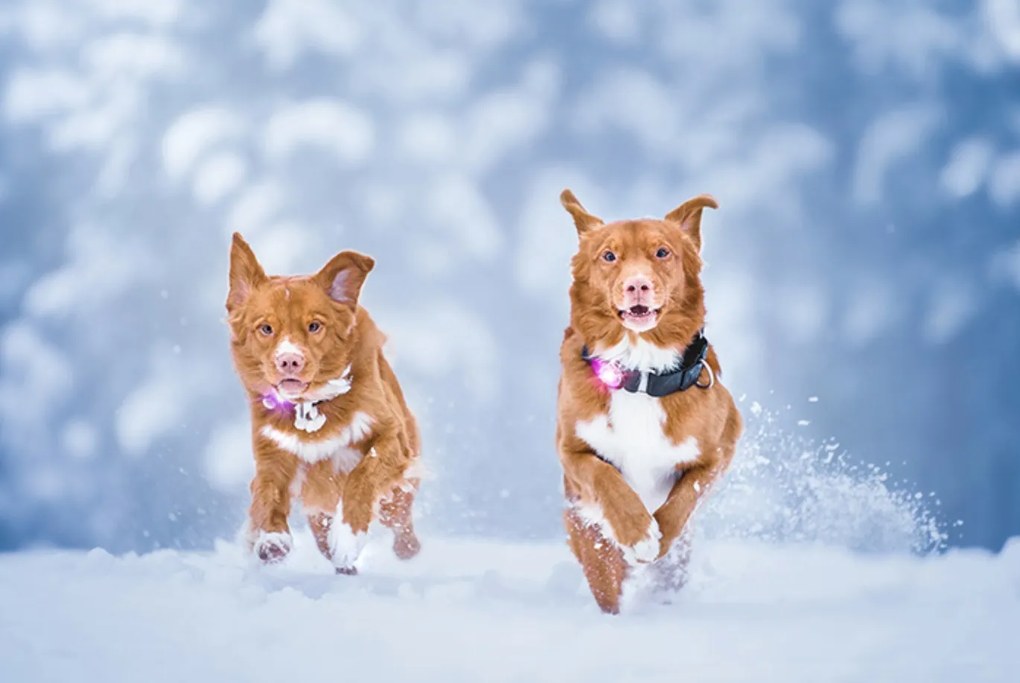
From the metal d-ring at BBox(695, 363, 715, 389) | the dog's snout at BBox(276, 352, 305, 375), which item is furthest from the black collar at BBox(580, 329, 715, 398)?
the dog's snout at BBox(276, 352, 305, 375)

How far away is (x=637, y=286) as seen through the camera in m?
4.05

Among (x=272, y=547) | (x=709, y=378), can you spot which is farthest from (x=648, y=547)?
(x=272, y=547)

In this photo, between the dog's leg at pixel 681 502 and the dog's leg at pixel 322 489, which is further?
the dog's leg at pixel 322 489

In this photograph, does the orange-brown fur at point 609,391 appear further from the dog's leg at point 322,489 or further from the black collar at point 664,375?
the dog's leg at point 322,489

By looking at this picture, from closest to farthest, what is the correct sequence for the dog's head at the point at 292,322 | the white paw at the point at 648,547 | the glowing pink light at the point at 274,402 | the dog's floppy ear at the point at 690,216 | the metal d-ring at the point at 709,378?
the white paw at the point at 648,547 < the metal d-ring at the point at 709,378 < the dog's floppy ear at the point at 690,216 < the dog's head at the point at 292,322 < the glowing pink light at the point at 274,402

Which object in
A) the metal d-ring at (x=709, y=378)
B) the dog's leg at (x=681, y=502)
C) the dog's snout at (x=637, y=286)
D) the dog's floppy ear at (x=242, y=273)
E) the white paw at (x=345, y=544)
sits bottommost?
the white paw at (x=345, y=544)

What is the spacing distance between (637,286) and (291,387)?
133 cm

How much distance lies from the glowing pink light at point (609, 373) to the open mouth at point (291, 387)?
3.56 feet

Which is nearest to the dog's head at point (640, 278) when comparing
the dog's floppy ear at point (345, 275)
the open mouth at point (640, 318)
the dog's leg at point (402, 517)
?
the open mouth at point (640, 318)

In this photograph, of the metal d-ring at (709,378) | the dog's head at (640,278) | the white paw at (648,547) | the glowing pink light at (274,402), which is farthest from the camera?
the glowing pink light at (274,402)

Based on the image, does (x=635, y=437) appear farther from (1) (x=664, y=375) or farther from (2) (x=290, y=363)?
(2) (x=290, y=363)

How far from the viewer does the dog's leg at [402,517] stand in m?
4.82

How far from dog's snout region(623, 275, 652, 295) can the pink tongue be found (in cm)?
126

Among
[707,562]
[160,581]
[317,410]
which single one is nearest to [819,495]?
[707,562]
